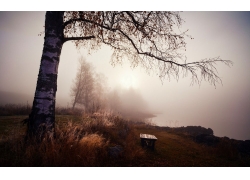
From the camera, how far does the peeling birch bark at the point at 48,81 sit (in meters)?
3.09

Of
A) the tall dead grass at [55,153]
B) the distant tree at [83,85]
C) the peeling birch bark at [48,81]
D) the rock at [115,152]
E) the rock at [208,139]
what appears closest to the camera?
the tall dead grass at [55,153]

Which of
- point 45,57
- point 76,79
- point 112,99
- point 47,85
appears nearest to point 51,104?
point 47,85

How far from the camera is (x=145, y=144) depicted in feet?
17.7

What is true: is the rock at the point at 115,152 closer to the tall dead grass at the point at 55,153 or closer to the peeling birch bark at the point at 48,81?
the tall dead grass at the point at 55,153

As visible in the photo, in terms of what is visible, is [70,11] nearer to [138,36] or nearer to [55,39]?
[55,39]

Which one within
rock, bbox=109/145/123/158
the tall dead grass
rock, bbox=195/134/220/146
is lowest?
rock, bbox=195/134/220/146

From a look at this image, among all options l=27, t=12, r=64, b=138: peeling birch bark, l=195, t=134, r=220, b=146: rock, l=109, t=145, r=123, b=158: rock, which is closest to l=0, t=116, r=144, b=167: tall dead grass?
l=109, t=145, r=123, b=158: rock

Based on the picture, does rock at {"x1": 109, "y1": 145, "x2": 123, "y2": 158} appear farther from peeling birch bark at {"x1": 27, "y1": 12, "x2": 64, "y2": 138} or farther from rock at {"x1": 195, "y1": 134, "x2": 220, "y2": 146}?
rock at {"x1": 195, "y1": 134, "x2": 220, "y2": 146}

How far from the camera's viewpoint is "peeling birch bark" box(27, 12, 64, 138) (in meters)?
3.09

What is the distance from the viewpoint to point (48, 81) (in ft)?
10.5

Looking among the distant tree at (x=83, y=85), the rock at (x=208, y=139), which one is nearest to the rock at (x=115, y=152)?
the rock at (x=208, y=139)
